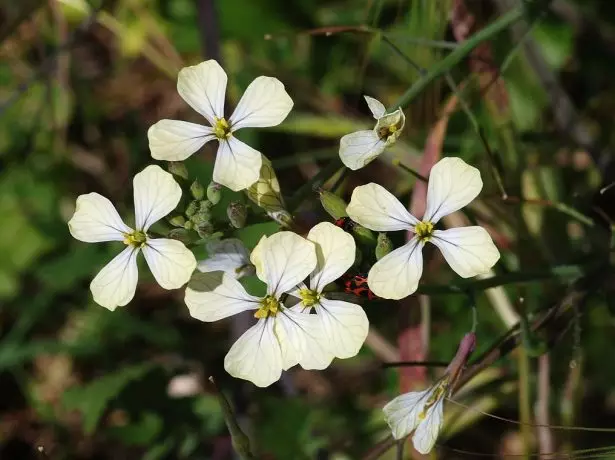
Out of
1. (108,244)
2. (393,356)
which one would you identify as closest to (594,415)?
(393,356)

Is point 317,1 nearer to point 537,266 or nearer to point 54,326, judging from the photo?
point 537,266

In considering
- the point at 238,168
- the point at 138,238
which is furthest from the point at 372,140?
the point at 138,238

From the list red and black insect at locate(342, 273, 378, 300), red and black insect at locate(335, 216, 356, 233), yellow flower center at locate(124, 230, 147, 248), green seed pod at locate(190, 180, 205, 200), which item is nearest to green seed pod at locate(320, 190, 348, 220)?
red and black insect at locate(335, 216, 356, 233)

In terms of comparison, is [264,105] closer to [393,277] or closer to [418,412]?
[393,277]

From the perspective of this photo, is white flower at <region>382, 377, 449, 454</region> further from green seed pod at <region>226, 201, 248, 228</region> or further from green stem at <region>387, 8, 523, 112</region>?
green stem at <region>387, 8, 523, 112</region>

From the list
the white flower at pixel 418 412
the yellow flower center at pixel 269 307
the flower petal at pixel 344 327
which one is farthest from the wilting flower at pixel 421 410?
the yellow flower center at pixel 269 307
